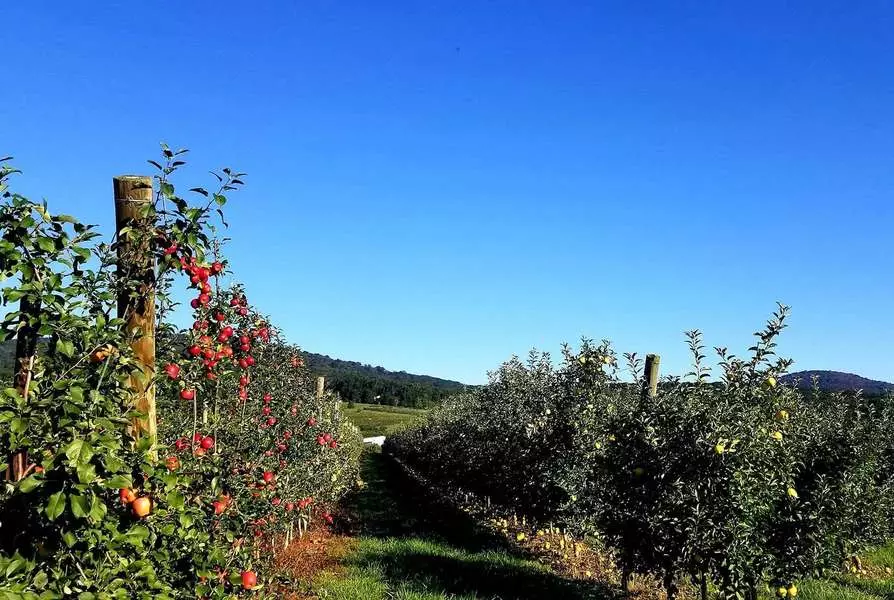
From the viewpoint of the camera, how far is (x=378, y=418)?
291 ft

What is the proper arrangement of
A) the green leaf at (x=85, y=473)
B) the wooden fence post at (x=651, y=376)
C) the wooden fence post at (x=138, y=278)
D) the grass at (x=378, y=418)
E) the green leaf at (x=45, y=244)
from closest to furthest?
the green leaf at (x=85, y=473)
the green leaf at (x=45, y=244)
the wooden fence post at (x=138, y=278)
the wooden fence post at (x=651, y=376)
the grass at (x=378, y=418)

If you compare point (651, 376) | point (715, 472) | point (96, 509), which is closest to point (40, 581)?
point (96, 509)

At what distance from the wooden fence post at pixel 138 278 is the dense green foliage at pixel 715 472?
16.5 feet

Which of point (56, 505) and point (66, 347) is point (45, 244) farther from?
point (56, 505)

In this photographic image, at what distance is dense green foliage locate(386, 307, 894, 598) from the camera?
6230 millimetres

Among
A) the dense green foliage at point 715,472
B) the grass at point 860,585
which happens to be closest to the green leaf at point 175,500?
the dense green foliage at point 715,472

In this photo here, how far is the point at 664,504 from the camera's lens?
6.46 meters

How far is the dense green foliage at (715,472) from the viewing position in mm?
6230

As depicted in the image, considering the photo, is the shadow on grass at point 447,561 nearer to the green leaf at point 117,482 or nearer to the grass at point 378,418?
the green leaf at point 117,482

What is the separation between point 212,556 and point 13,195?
2.20 metres

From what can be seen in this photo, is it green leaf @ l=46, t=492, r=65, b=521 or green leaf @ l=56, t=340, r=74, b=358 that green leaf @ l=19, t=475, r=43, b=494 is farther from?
green leaf @ l=56, t=340, r=74, b=358

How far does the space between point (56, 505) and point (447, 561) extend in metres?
8.83

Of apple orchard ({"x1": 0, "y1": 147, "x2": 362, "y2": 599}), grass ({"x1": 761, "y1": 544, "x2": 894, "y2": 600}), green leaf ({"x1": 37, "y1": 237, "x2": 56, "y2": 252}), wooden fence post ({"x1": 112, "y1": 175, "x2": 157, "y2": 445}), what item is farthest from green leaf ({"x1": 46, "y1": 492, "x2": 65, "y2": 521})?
grass ({"x1": 761, "y1": 544, "x2": 894, "y2": 600})

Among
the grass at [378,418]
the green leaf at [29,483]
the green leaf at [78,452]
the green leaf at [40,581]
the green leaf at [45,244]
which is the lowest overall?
the grass at [378,418]
